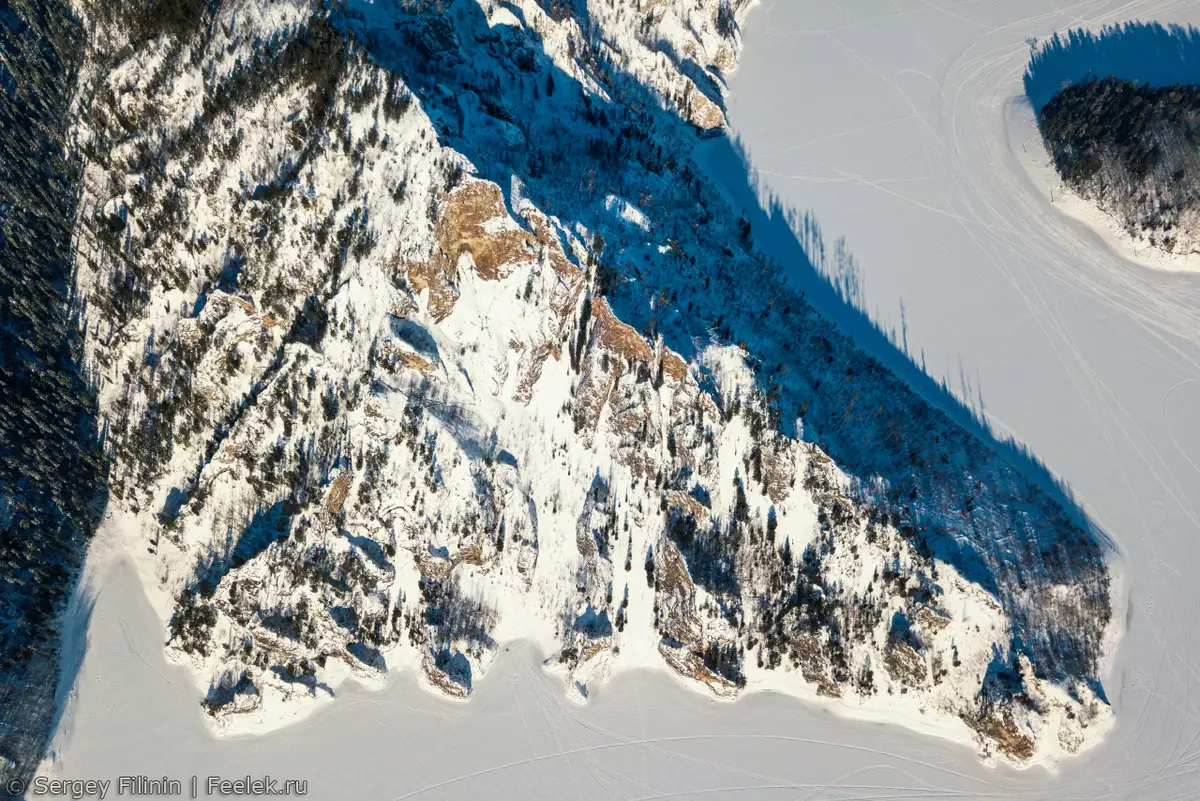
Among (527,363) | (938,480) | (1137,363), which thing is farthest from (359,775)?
(1137,363)

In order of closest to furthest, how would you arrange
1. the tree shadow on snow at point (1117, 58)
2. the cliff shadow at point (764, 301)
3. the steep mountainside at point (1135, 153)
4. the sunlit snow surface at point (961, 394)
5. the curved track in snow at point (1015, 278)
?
the sunlit snow surface at point (961, 394) < the cliff shadow at point (764, 301) < the curved track in snow at point (1015, 278) < the steep mountainside at point (1135, 153) < the tree shadow on snow at point (1117, 58)

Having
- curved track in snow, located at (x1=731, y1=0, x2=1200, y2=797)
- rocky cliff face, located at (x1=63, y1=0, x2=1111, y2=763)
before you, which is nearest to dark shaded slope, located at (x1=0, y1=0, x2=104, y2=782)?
rocky cliff face, located at (x1=63, y1=0, x2=1111, y2=763)

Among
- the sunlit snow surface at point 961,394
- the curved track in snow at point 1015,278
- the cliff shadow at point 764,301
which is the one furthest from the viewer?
the curved track in snow at point 1015,278

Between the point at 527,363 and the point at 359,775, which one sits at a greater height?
the point at 527,363

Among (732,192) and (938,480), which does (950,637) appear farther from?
(732,192)

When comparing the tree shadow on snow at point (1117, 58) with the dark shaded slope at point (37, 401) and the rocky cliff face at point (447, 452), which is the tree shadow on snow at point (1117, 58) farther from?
the dark shaded slope at point (37, 401)

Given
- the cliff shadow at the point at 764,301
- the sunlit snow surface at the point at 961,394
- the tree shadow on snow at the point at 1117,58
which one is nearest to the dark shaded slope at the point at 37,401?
the sunlit snow surface at the point at 961,394
